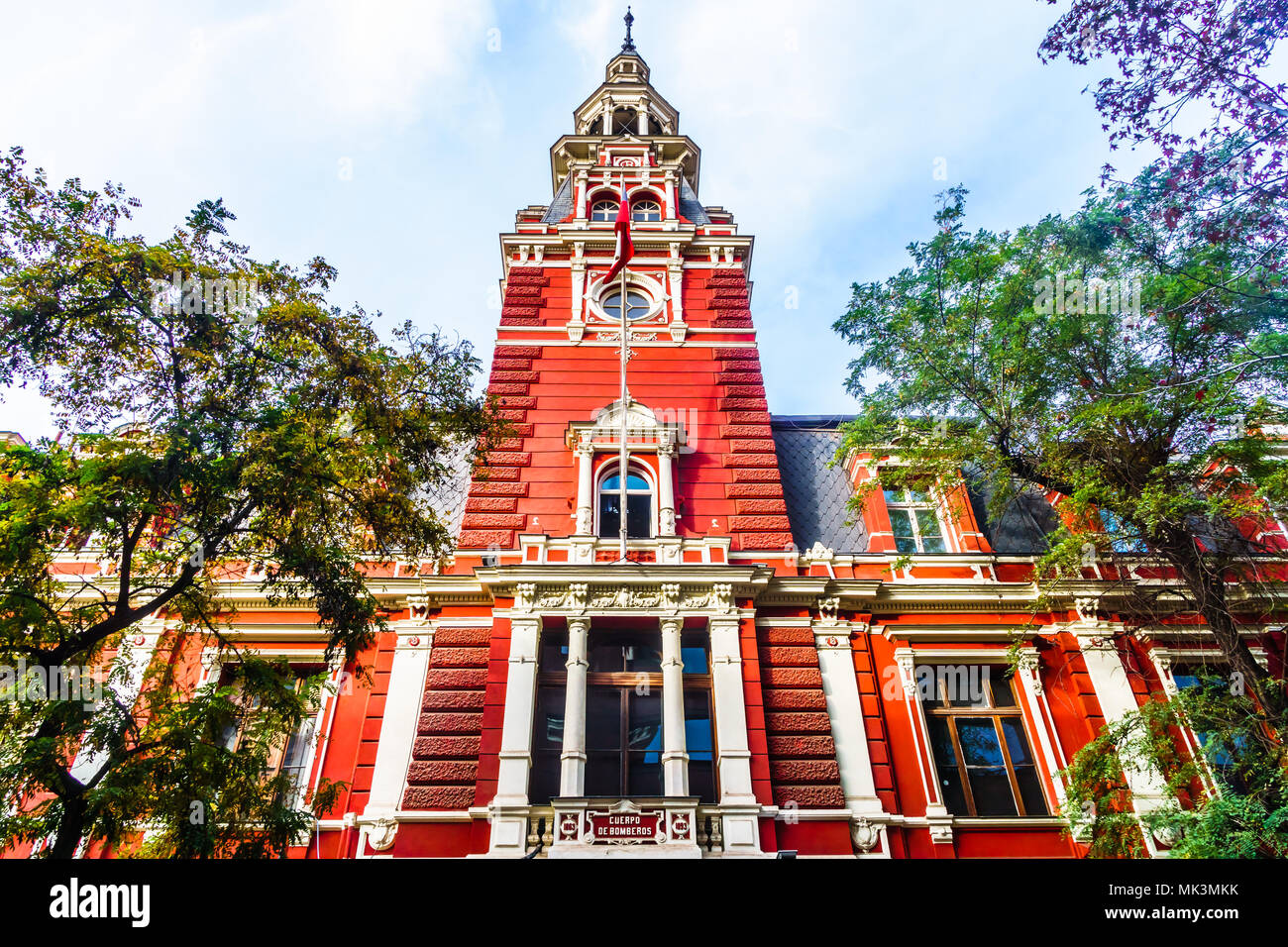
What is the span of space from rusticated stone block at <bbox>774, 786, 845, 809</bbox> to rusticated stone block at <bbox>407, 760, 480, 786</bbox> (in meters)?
4.97

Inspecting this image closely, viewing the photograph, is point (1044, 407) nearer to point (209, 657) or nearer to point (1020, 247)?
point (1020, 247)

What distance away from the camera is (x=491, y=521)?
53.0 ft

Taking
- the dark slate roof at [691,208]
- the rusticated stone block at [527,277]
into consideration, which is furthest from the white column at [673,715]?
the dark slate roof at [691,208]

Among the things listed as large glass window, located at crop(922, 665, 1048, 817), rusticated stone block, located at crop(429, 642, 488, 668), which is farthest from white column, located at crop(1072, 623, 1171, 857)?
rusticated stone block, located at crop(429, 642, 488, 668)

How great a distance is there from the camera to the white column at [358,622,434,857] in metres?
12.5

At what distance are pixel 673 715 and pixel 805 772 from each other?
238cm

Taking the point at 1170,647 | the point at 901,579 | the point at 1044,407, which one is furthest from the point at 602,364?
the point at 1170,647

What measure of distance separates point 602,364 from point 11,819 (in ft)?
45.8

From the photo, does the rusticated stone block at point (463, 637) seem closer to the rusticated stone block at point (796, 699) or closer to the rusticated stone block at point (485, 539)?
the rusticated stone block at point (485, 539)

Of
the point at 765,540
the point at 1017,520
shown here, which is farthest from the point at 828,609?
the point at 1017,520

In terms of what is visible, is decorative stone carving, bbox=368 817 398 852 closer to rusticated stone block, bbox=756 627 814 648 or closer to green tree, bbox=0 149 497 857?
green tree, bbox=0 149 497 857

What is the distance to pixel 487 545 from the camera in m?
15.7

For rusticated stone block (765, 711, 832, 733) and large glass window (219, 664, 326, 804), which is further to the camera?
large glass window (219, 664, 326, 804)

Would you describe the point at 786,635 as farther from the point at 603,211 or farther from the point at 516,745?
the point at 603,211
